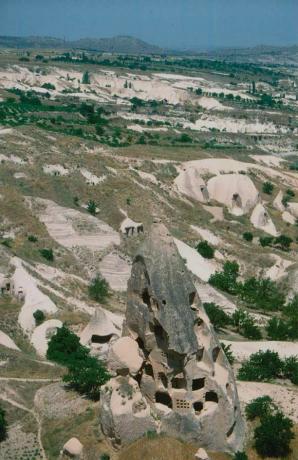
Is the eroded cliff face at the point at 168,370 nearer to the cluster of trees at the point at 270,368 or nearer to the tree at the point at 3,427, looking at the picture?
the tree at the point at 3,427

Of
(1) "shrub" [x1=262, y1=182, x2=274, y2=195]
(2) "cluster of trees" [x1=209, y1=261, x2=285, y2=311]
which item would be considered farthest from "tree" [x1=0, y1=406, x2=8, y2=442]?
(1) "shrub" [x1=262, y1=182, x2=274, y2=195]

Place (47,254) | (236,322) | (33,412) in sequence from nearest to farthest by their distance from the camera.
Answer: (33,412)
(236,322)
(47,254)

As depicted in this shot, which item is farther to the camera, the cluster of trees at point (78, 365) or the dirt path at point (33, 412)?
the cluster of trees at point (78, 365)

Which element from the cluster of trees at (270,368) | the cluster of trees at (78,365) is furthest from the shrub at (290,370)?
the cluster of trees at (78,365)

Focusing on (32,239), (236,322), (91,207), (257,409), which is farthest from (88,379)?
(91,207)

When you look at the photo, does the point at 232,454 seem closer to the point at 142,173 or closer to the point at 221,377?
the point at 221,377

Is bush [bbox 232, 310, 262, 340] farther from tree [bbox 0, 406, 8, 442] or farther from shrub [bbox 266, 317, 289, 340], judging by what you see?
tree [bbox 0, 406, 8, 442]

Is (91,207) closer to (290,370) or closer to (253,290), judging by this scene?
(253,290)

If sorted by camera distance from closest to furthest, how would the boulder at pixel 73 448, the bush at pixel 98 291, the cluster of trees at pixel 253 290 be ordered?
the boulder at pixel 73 448
the bush at pixel 98 291
the cluster of trees at pixel 253 290
